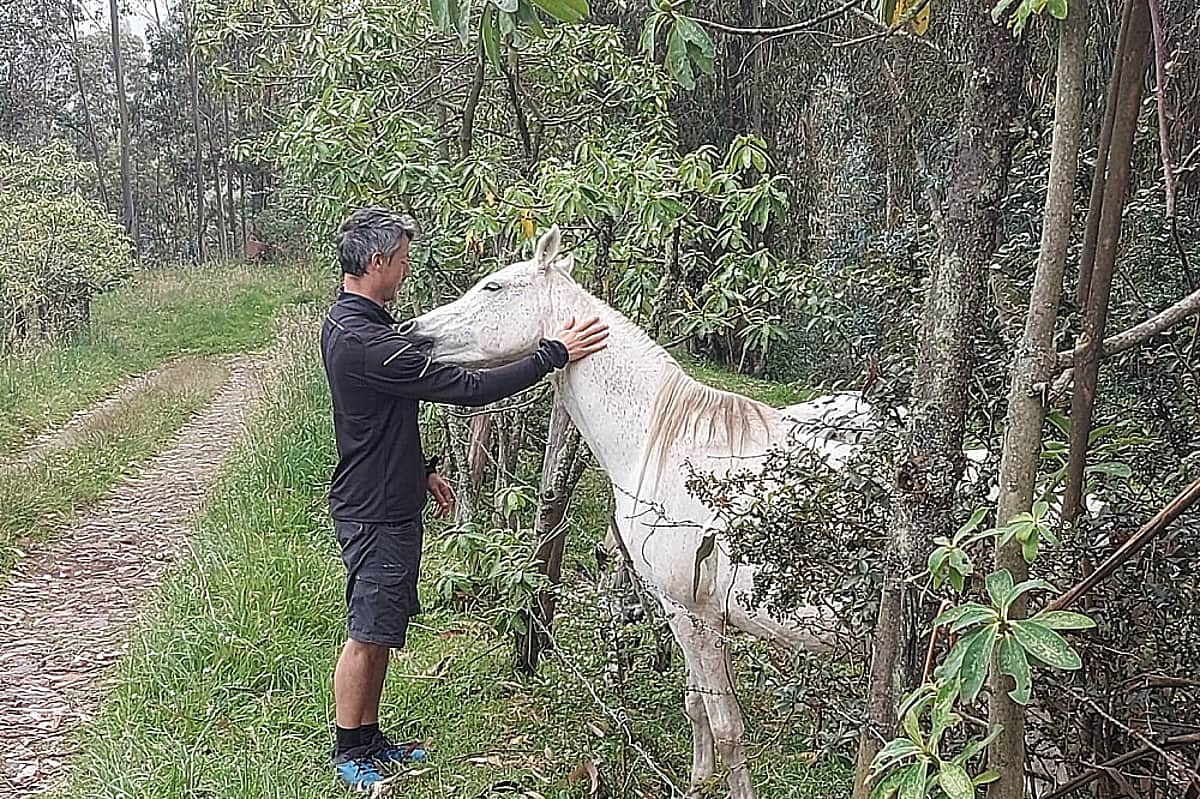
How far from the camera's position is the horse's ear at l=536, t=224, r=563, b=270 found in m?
3.94

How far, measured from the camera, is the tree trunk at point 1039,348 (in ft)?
6.05

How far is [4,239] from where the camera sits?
50.2ft

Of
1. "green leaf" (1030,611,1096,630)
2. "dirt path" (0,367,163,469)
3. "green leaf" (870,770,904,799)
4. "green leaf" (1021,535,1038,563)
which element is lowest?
"dirt path" (0,367,163,469)

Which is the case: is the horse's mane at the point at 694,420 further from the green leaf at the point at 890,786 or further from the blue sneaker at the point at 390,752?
the green leaf at the point at 890,786

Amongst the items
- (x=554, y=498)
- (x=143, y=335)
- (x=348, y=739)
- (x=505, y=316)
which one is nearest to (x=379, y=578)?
(x=348, y=739)

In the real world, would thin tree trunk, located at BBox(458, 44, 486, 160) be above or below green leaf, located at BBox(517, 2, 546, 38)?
above

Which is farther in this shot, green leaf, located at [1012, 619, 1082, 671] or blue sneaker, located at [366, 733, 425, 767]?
blue sneaker, located at [366, 733, 425, 767]

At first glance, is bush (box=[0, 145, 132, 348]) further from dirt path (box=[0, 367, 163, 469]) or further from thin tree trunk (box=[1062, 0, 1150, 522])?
thin tree trunk (box=[1062, 0, 1150, 522])

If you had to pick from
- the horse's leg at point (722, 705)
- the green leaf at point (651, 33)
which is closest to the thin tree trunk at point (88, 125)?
the horse's leg at point (722, 705)

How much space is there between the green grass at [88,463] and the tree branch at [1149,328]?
6.92m

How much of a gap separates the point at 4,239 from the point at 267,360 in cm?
367

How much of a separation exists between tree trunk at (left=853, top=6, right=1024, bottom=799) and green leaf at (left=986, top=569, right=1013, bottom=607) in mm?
550

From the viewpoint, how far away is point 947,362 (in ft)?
7.25

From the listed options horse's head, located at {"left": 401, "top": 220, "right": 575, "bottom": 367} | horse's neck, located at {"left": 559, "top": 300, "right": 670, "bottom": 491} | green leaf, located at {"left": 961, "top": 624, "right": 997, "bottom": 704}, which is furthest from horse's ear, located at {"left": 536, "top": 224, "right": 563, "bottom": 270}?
green leaf, located at {"left": 961, "top": 624, "right": 997, "bottom": 704}
